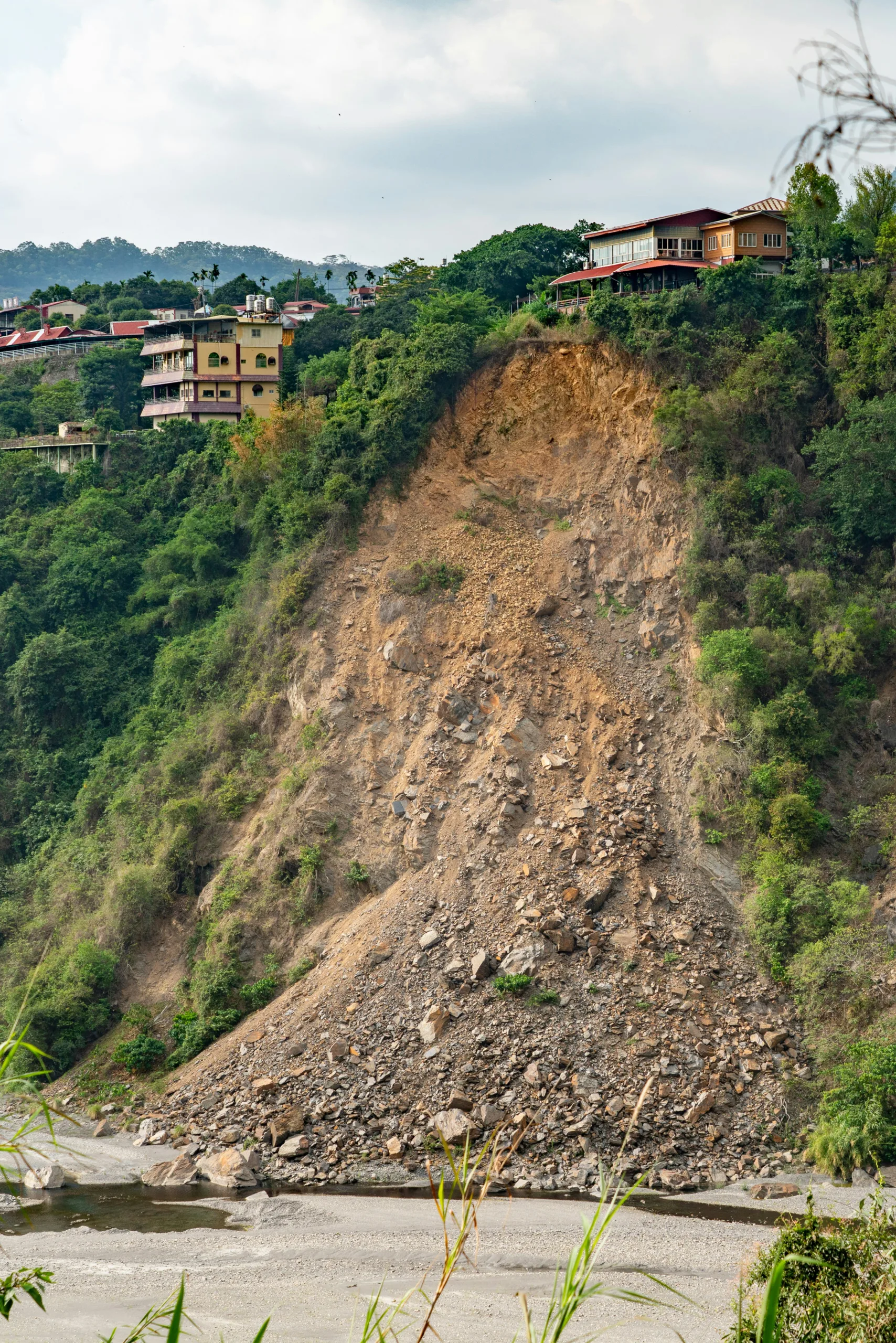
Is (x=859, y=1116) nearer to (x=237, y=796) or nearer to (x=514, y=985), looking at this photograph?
(x=514, y=985)

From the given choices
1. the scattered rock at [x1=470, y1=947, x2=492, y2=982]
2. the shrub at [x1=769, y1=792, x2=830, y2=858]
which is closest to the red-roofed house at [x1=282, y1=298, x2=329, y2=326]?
the shrub at [x1=769, y1=792, x2=830, y2=858]

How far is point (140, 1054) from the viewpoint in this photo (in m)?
27.7

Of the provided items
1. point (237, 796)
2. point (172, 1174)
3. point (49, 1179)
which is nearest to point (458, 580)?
point (237, 796)

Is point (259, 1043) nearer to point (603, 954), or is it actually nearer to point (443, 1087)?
point (443, 1087)

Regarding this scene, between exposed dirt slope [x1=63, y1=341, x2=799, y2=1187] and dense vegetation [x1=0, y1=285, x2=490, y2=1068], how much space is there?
0.88 m

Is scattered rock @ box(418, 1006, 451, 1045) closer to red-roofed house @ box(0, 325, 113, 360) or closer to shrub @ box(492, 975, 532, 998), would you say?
shrub @ box(492, 975, 532, 998)

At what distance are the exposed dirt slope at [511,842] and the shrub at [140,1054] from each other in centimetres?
144

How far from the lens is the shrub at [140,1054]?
27.6 metres

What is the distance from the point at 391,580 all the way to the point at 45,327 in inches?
1401

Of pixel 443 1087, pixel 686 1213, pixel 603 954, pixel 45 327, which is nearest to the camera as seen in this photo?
pixel 686 1213

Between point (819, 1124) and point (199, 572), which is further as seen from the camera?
point (199, 572)

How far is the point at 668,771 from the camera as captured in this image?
2752 centimetres

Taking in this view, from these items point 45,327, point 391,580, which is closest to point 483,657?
point 391,580

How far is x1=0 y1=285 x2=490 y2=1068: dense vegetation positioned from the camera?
97.7 ft
